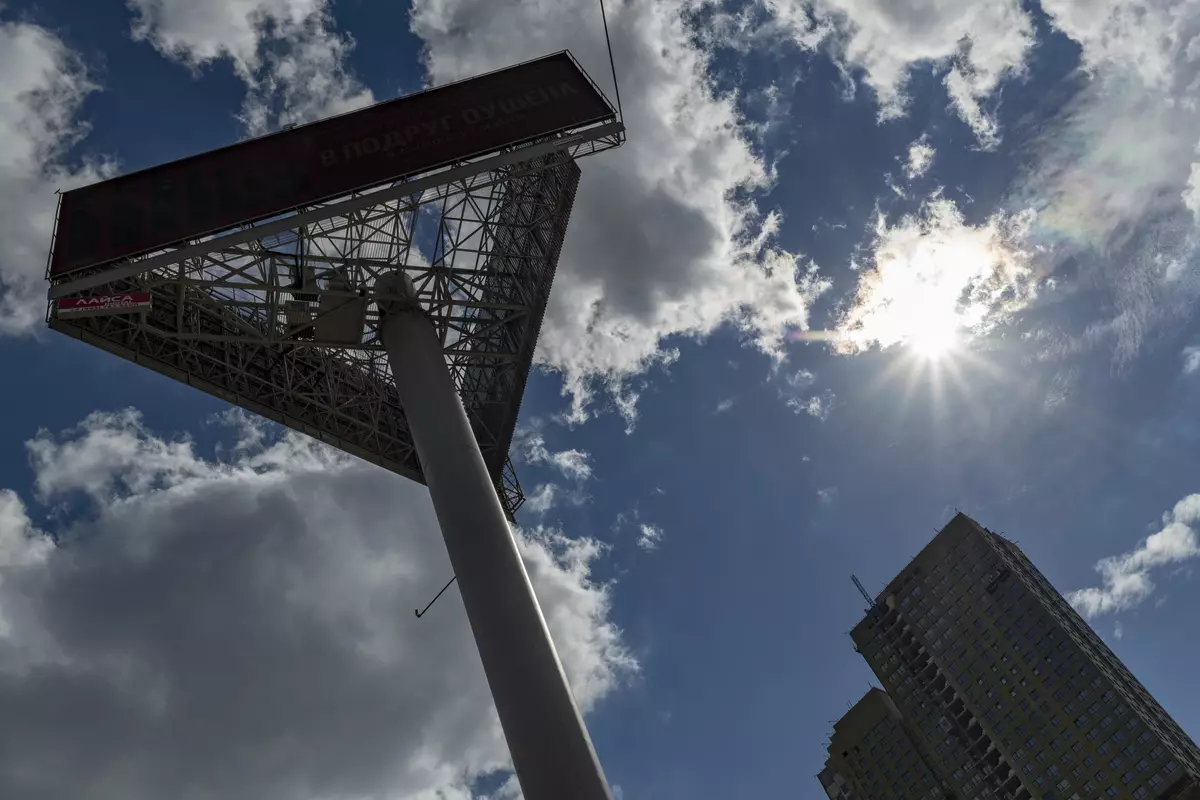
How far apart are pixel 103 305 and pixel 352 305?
6648 millimetres

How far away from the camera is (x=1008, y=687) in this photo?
98.9 m

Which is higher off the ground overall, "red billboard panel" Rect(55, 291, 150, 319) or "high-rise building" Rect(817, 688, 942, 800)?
"high-rise building" Rect(817, 688, 942, 800)

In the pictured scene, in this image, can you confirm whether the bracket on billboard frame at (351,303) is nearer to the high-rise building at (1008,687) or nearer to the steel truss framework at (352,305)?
the steel truss framework at (352,305)

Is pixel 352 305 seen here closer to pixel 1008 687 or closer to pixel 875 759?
pixel 1008 687

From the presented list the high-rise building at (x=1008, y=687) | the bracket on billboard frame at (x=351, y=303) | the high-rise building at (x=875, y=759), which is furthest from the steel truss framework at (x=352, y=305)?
the high-rise building at (x=875, y=759)

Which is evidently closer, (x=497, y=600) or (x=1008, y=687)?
(x=497, y=600)

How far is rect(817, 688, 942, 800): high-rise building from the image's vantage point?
105625 millimetres

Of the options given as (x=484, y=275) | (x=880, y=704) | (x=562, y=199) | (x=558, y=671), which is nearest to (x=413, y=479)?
(x=484, y=275)

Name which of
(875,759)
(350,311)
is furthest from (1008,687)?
(350,311)

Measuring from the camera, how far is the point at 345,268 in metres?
27.1

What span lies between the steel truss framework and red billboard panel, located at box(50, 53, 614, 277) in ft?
1.62

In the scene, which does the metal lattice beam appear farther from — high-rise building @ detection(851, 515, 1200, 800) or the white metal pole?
high-rise building @ detection(851, 515, 1200, 800)

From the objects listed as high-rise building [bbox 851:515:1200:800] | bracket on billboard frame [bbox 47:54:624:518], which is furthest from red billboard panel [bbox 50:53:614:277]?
high-rise building [bbox 851:515:1200:800]

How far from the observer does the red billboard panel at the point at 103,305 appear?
24.6 meters
